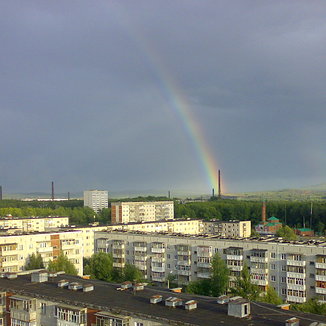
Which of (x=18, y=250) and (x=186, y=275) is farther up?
(x=18, y=250)

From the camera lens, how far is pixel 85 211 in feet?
293

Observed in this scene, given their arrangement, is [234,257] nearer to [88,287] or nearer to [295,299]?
[295,299]

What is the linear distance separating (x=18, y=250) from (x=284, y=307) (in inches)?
904

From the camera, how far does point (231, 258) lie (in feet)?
106

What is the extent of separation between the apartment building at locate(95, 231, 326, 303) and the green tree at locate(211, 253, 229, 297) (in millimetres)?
2891

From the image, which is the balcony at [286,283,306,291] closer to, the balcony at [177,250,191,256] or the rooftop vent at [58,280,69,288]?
the balcony at [177,250,191,256]

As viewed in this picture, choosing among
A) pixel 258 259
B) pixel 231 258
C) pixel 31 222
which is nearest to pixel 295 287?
pixel 258 259

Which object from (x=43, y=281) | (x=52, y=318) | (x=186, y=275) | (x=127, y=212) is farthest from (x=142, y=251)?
(x=127, y=212)

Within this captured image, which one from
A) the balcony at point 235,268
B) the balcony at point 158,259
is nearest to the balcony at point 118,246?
the balcony at point 158,259

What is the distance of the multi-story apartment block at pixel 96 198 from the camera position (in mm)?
145500

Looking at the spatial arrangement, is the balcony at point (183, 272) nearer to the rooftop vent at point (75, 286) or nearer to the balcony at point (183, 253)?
the balcony at point (183, 253)

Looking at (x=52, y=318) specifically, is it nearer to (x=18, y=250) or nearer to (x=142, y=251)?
(x=18, y=250)

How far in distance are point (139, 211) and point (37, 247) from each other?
154 feet

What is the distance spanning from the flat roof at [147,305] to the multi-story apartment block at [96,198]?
12544 cm
